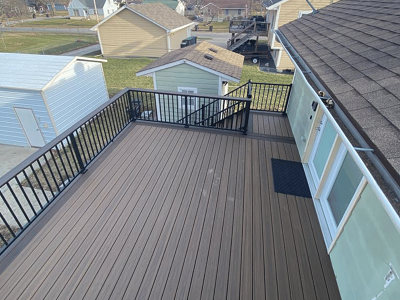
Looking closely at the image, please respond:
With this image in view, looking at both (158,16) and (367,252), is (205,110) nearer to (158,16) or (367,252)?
(367,252)

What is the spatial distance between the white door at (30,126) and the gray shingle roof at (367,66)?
7800 mm

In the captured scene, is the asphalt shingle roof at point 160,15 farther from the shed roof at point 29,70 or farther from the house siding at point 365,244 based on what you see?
the house siding at point 365,244

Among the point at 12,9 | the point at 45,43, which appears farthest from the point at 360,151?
the point at 12,9

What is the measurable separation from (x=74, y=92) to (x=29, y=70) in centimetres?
136

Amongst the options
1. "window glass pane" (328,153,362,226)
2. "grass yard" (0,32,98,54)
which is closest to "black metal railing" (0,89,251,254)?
"window glass pane" (328,153,362,226)

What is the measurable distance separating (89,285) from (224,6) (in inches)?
2089

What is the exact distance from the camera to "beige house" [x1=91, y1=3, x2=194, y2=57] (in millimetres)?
16422

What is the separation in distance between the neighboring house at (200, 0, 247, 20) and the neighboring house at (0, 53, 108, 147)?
41662mm

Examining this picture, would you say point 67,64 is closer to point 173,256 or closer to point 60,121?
point 60,121

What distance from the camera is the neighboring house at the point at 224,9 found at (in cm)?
4338

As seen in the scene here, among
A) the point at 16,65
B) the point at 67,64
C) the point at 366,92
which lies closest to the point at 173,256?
the point at 366,92

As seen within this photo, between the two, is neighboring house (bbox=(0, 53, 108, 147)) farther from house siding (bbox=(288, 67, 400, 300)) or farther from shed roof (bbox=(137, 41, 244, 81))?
house siding (bbox=(288, 67, 400, 300))

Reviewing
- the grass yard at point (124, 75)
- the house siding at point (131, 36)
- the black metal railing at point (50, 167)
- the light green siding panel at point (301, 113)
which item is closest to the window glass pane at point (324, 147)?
the light green siding panel at point (301, 113)

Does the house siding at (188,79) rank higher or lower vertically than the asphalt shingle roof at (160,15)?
lower
